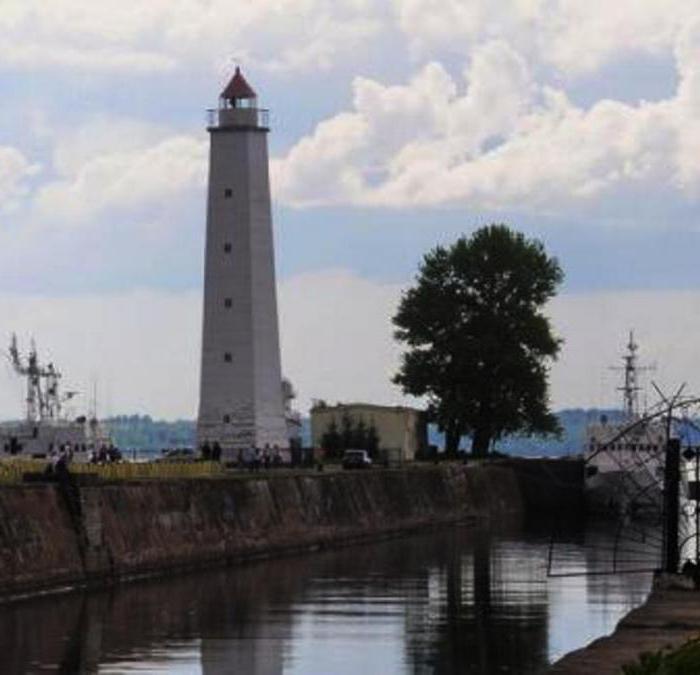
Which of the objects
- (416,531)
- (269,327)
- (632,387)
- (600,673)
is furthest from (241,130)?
(600,673)

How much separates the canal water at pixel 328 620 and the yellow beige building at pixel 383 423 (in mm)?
47326

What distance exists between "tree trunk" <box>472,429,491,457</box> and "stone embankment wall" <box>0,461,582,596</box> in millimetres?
13155

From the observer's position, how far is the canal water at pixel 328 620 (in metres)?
54.4

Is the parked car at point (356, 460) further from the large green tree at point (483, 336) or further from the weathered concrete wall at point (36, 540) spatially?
the weathered concrete wall at point (36, 540)

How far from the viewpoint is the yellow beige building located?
138875 mm

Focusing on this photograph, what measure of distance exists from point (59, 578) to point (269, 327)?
45273 millimetres

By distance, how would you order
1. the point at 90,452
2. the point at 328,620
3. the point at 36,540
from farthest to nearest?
1. the point at 90,452
2. the point at 36,540
3. the point at 328,620

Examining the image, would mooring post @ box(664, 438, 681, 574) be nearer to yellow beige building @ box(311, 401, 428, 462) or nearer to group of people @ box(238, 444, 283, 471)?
group of people @ box(238, 444, 283, 471)

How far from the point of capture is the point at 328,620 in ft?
211

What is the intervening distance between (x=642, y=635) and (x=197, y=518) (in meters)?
35.1

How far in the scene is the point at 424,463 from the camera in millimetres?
130750

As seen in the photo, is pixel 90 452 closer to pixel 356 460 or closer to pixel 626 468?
pixel 356 460

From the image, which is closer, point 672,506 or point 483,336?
point 672,506

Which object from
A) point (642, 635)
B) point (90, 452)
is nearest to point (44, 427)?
point (90, 452)
